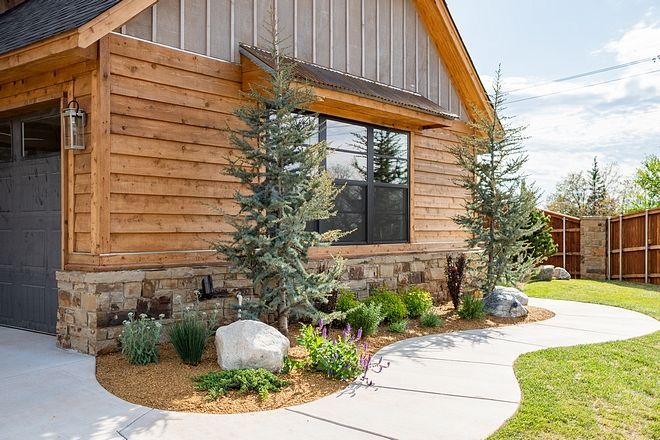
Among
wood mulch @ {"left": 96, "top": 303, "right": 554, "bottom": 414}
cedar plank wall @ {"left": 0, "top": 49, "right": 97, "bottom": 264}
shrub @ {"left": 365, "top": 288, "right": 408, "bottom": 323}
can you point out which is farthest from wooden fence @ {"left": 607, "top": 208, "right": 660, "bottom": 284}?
cedar plank wall @ {"left": 0, "top": 49, "right": 97, "bottom": 264}

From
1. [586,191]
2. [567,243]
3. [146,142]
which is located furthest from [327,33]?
[586,191]

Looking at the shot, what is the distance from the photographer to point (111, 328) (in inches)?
233

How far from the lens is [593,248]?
1611cm

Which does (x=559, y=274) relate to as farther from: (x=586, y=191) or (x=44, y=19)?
(x=586, y=191)

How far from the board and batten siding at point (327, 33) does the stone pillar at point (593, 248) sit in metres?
7.11

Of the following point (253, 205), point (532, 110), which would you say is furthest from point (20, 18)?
point (532, 110)

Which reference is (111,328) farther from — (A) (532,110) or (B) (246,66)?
(A) (532,110)

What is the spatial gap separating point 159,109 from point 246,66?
4.35ft

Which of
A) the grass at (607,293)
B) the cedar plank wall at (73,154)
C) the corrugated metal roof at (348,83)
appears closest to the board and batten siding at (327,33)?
the corrugated metal roof at (348,83)

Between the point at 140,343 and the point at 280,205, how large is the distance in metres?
2.00

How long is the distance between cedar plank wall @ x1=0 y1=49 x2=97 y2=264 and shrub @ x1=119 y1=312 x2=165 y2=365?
0.99 meters

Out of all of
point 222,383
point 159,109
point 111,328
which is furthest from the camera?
point 159,109

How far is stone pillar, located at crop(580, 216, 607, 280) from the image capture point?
15984 mm

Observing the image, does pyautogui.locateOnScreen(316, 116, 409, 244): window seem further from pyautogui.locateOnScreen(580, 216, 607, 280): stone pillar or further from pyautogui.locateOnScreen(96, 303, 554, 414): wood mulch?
pyautogui.locateOnScreen(580, 216, 607, 280): stone pillar
